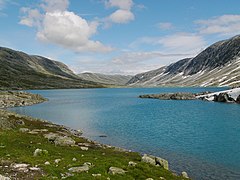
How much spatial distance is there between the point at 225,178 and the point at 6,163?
28146 millimetres

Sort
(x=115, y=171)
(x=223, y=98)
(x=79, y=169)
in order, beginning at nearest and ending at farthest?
(x=79, y=169), (x=115, y=171), (x=223, y=98)

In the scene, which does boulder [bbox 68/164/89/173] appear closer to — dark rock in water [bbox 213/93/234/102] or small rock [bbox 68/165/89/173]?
small rock [bbox 68/165/89/173]

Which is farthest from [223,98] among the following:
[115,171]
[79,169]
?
[79,169]

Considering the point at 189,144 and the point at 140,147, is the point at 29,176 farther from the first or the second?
the point at 189,144

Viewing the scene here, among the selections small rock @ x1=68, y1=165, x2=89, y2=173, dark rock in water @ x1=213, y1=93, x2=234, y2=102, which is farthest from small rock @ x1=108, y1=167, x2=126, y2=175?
dark rock in water @ x1=213, y1=93, x2=234, y2=102

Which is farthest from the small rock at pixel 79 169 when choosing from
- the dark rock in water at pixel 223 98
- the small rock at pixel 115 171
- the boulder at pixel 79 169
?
the dark rock in water at pixel 223 98

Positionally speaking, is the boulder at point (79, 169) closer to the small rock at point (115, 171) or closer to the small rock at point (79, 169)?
the small rock at point (79, 169)

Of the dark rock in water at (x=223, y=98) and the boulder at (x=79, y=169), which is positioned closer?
the boulder at (x=79, y=169)

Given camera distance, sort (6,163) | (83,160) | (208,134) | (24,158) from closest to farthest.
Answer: (6,163) < (24,158) < (83,160) < (208,134)

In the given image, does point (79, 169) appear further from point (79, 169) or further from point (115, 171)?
point (115, 171)

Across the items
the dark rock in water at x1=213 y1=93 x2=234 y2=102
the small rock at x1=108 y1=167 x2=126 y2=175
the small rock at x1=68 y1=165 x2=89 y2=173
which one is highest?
the dark rock in water at x1=213 y1=93 x2=234 y2=102

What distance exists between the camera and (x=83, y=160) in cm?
3331

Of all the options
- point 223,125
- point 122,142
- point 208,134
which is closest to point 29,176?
point 122,142

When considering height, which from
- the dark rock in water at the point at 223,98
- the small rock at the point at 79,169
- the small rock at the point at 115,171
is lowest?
the small rock at the point at 115,171
